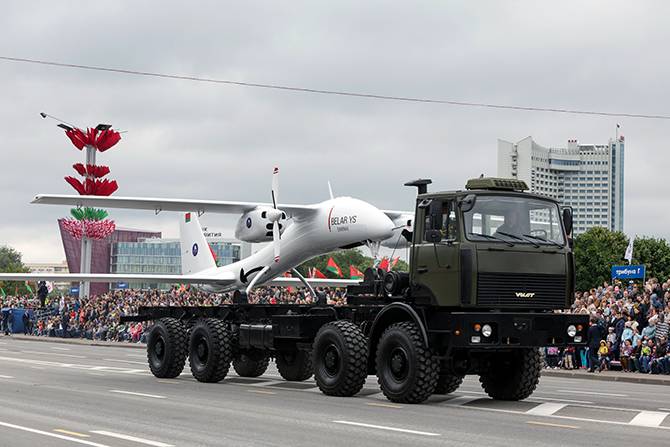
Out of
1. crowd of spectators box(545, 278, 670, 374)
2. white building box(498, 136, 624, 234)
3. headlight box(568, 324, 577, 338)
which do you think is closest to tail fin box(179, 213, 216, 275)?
crowd of spectators box(545, 278, 670, 374)

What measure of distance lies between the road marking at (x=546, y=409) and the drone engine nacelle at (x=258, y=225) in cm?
1066

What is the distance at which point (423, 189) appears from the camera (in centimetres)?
1606

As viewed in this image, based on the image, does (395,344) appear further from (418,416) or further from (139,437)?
(139,437)

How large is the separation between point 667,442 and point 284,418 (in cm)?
488

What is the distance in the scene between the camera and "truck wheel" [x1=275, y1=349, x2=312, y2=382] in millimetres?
20078

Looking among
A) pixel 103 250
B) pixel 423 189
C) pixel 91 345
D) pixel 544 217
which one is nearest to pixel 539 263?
pixel 544 217

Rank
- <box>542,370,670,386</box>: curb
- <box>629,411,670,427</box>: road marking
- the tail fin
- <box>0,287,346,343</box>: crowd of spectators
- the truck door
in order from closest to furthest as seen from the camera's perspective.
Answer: <box>629,411,670,427</box>: road marking → the truck door → <box>542,370,670,386</box>: curb → the tail fin → <box>0,287,346,343</box>: crowd of spectators

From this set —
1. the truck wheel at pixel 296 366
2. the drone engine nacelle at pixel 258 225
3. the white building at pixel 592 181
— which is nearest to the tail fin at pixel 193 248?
the drone engine nacelle at pixel 258 225

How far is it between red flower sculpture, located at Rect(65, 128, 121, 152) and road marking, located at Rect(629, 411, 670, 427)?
4772 cm

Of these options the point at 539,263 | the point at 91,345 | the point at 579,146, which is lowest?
the point at 91,345

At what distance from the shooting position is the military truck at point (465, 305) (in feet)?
47.3

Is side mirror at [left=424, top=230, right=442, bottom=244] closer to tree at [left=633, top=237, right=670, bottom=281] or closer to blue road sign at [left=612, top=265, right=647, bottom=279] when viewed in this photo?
blue road sign at [left=612, top=265, right=647, bottom=279]

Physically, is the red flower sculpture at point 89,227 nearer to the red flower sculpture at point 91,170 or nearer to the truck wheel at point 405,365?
the red flower sculpture at point 91,170

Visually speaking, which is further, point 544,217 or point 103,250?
point 103,250
